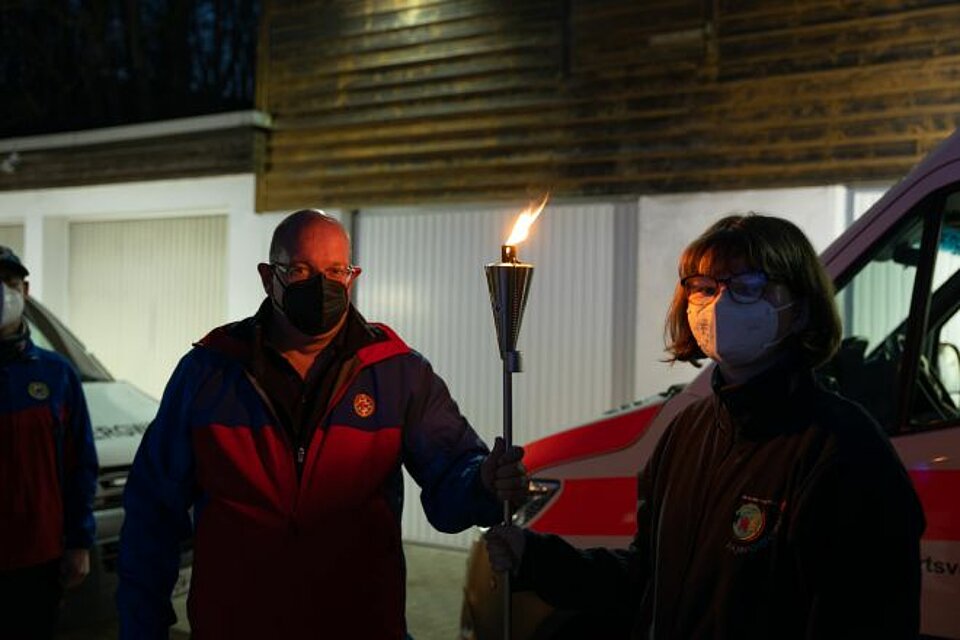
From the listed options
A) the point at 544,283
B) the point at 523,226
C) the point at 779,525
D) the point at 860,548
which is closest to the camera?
the point at 860,548

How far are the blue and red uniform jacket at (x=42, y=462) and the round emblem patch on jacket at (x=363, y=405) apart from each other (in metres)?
1.79

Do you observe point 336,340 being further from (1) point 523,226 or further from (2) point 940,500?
(2) point 940,500

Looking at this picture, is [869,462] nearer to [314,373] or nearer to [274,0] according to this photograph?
[314,373]

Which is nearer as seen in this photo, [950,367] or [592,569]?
[592,569]

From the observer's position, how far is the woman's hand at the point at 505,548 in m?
2.22

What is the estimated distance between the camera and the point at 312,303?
9.04 ft

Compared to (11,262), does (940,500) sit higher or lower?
lower

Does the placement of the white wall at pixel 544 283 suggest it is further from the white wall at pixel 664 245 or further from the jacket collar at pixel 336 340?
the jacket collar at pixel 336 340

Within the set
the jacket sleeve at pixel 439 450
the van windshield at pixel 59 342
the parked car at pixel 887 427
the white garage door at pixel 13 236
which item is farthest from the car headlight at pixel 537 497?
the white garage door at pixel 13 236

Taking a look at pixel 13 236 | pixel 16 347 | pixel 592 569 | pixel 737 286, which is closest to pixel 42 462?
pixel 16 347

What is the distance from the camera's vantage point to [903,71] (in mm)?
6645

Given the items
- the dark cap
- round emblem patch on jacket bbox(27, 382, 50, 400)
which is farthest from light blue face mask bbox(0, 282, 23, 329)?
round emblem patch on jacket bbox(27, 382, 50, 400)

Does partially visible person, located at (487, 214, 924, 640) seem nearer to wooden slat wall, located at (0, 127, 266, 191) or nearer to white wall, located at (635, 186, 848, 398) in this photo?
white wall, located at (635, 186, 848, 398)

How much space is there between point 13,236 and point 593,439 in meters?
10.5
